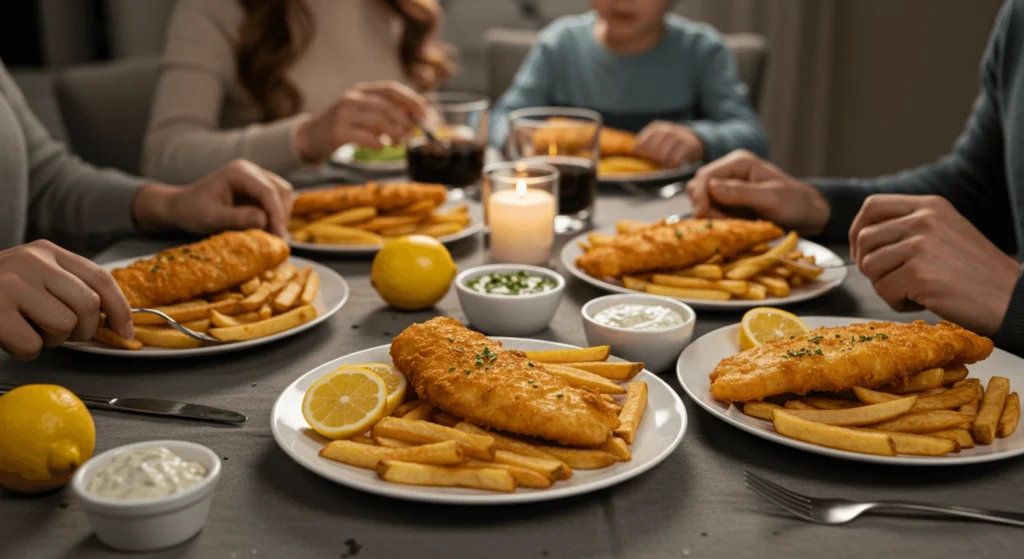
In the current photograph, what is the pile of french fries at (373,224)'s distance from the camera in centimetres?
226

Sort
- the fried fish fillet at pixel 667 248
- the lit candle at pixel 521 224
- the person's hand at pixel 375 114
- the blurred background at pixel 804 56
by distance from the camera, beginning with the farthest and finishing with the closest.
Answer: the blurred background at pixel 804 56, the person's hand at pixel 375 114, the lit candle at pixel 521 224, the fried fish fillet at pixel 667 248

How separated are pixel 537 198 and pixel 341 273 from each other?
0.51 meters

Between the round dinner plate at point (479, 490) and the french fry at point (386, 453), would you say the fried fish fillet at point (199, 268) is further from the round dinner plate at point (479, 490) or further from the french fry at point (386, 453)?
the french fry at point (386, 453)

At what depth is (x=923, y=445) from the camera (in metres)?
1.20

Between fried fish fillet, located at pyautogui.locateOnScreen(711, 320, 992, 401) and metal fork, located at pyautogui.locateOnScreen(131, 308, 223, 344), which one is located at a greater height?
fried fish fillet, located at pyautogui.locateOnScreen(711, 320, 992, 401)

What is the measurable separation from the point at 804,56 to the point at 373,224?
4.62 metres

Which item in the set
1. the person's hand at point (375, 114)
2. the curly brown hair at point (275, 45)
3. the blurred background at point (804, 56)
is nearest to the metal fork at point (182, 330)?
the person's hand at point (375, 114)

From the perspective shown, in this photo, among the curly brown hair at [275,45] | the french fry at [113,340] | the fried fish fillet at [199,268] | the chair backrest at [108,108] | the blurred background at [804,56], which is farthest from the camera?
the blurred background at [804,56]

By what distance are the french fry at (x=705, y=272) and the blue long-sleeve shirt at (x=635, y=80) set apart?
1836 millimetres

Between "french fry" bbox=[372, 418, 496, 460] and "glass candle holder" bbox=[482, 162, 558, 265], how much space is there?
102 cm

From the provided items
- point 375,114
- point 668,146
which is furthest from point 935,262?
point 375,114

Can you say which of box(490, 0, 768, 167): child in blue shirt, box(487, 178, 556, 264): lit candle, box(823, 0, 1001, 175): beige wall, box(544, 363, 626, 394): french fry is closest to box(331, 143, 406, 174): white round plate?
box(490, 0, 768, 167): child in blue shirt

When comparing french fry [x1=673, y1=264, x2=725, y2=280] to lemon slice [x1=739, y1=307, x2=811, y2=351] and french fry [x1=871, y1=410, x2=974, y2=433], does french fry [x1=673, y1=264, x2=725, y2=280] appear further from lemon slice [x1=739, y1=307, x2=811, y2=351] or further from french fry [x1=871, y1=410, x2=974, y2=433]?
french fry [x1=871, y1=410, x2=974, y2=433]

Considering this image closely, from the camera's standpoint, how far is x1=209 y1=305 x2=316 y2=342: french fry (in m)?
1.61
